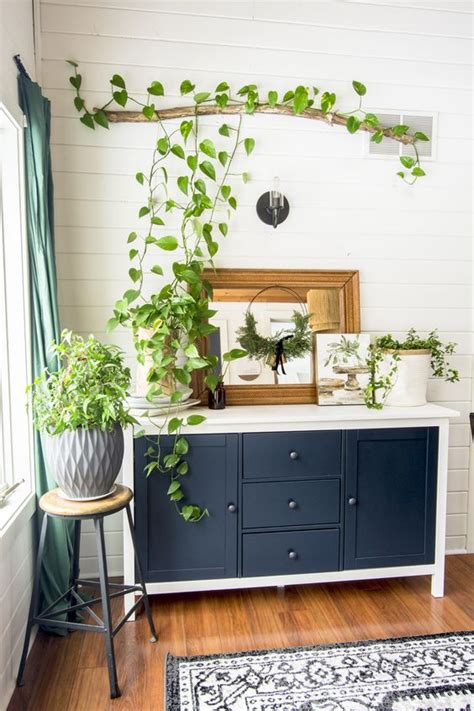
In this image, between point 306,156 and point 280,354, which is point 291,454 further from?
point 306,156

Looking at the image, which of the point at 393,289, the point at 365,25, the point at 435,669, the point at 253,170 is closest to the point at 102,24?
the point at 253,170

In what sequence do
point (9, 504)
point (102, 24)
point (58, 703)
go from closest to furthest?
point (58, 703) → point (9, 504) → point (102, 24)

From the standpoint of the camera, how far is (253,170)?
2713 mm

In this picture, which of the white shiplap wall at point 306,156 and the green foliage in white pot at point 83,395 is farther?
the white shiplap wall at point 306,156

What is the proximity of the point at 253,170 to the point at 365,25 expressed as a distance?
0.94 metres

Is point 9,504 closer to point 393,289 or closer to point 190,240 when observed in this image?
point 190,240

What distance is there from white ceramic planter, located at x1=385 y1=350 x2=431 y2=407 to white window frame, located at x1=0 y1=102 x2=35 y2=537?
168 cm

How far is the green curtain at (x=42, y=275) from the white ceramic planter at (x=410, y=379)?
159 centimetres

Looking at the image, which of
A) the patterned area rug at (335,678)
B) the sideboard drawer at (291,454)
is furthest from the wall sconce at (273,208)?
the patterned area rug at (335,678)

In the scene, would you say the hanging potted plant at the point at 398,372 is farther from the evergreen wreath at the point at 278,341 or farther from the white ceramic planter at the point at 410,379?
the evergreen wreath at the point at 278,341

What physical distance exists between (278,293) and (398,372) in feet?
2.31

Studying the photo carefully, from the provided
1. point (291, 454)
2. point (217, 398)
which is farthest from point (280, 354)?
point (291, 454)

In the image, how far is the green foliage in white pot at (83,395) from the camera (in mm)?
1889

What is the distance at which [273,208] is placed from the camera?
2689 mm
